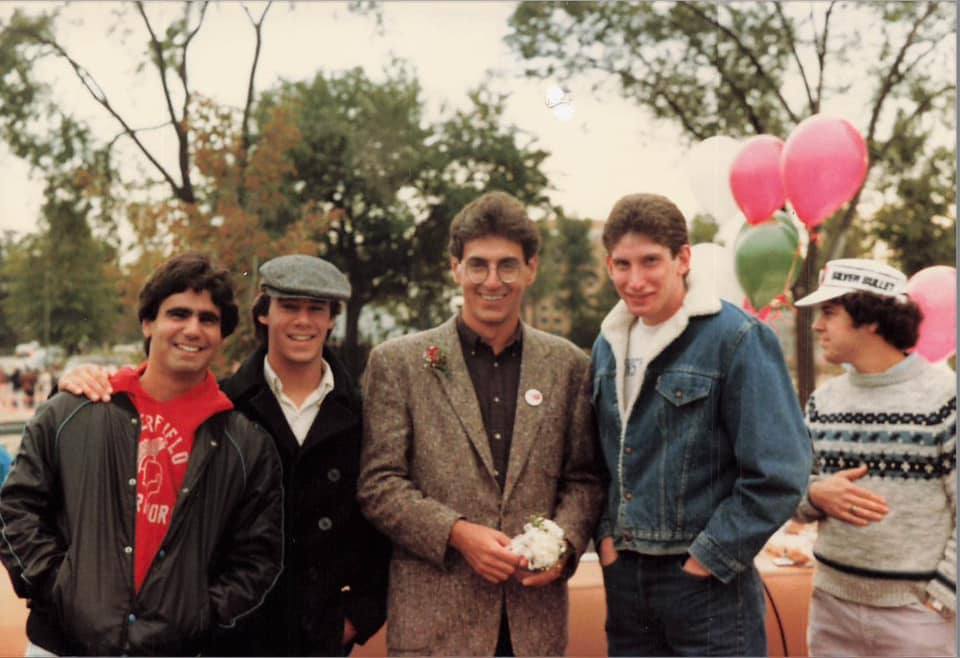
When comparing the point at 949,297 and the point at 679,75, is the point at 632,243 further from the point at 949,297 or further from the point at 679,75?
the point at 949,297

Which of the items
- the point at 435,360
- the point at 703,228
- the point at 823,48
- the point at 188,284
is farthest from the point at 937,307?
the point at 188,284

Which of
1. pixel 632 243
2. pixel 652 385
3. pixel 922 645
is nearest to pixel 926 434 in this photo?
pixel 922 645

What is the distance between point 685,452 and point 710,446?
56 mm

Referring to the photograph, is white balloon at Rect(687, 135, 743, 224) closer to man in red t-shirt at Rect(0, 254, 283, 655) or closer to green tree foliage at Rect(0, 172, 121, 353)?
man in red t-shirt at Rect(0, 254, 283, 655)

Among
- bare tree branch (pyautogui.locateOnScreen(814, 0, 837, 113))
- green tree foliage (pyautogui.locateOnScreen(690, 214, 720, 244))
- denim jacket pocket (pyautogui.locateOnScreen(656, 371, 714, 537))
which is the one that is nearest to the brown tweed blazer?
denim jacket pocket (pyautogui.locateOnScreen(656, 371, 714, 537))

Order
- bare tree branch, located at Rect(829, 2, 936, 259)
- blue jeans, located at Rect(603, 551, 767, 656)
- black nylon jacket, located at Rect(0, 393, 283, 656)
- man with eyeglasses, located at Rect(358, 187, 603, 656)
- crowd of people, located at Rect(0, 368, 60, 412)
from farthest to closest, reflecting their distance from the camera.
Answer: bare tree branch, located at Rect(829, 2, 936, 259) < crowd of people, located at Rect(0, 368, 60, 412) < man with eyeglasses, located at Rect(358, 187, 603, 656) < blue jeans, located at Rect(603, 551, 767, 656) < black nylon jacket, located at Rect(0, 393, 283, 656)

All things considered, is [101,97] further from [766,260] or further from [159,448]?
[766,260]

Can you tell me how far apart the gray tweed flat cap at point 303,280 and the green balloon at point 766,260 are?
55.8 inches

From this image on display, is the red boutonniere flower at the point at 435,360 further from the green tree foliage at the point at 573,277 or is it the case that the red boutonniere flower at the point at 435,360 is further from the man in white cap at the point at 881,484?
the man in white cap at the point at 881,484

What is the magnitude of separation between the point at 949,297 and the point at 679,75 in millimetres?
1094

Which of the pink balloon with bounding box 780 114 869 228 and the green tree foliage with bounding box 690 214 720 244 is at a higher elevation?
the pink balloon with bounding box 780 114 869 228

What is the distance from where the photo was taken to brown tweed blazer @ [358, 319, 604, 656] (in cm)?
194

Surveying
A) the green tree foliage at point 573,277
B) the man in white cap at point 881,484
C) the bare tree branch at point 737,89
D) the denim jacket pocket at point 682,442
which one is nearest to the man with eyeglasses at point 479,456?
the denim jacket pocket at point 682,442

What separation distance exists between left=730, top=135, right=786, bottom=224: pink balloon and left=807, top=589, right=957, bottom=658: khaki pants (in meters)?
1.32
